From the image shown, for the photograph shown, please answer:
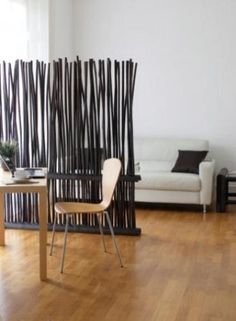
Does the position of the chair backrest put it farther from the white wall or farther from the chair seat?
the white wall

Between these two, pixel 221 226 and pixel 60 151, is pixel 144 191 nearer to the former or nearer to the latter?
pixel 221 226

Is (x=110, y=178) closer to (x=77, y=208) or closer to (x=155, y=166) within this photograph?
(x=77, y=208)

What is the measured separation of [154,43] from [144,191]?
217 cm

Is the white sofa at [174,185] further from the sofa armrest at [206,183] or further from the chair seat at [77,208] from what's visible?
the chair seat at [77,208]

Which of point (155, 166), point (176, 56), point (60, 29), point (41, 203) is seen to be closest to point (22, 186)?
point (41, 203)

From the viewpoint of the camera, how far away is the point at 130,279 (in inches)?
138

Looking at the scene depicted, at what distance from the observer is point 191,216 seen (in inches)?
221

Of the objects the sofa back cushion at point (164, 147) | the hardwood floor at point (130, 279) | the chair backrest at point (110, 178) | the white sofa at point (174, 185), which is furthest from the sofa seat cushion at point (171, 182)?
the chair backrest at point (110, 178)

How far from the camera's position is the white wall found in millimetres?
6535

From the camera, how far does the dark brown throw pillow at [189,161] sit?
600 cm

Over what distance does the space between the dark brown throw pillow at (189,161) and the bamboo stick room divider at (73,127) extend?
143cm

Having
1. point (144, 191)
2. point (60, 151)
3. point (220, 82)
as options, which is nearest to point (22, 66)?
point (60, 151)

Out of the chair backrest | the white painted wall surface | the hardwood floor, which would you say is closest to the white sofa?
the hardwood floor

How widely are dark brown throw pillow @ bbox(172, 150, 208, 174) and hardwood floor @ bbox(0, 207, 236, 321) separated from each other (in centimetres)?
114
